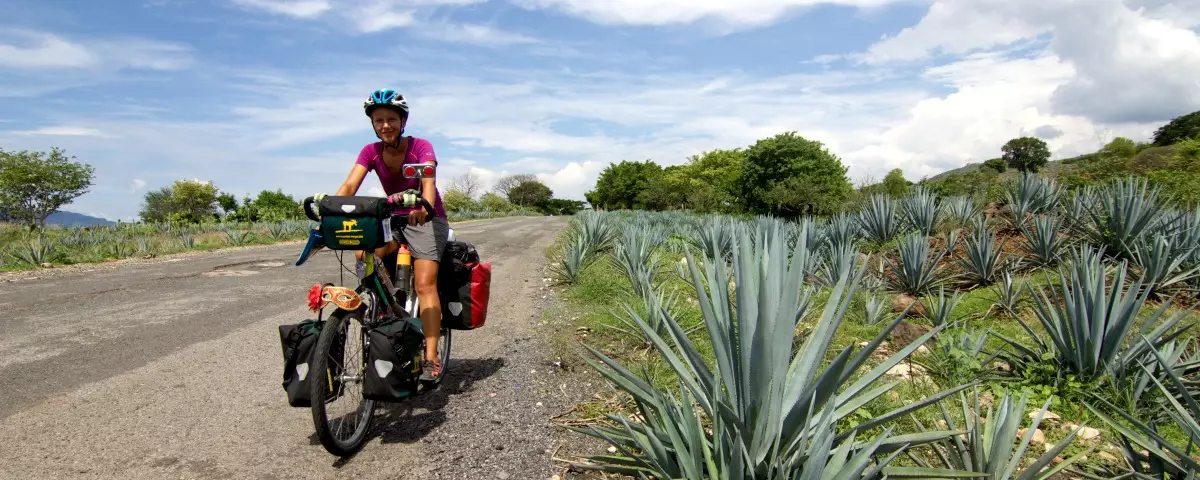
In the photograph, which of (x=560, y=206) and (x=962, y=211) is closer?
(x=962, y=211)

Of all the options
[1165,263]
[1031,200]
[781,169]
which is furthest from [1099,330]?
[781,169]

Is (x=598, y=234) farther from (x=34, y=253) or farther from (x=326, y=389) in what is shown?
(x=34, y=253)

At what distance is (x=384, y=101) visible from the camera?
3.00m

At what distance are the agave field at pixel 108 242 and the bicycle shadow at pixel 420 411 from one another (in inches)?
383

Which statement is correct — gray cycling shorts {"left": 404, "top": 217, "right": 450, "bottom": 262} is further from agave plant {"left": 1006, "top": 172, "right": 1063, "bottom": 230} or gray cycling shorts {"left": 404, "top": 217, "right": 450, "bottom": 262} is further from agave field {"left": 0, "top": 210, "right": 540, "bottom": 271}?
agave field {"left": 0, "top": 210, "right": 540, "bottom": 271}

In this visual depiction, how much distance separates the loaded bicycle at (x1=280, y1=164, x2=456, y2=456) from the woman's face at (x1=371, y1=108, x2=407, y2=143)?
482 mm

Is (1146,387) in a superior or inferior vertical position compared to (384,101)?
inferior

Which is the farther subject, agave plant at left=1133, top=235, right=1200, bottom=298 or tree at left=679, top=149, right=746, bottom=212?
tree at left=679, top=149, right=746, bottom=212

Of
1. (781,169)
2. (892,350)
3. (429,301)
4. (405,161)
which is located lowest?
(892,350)

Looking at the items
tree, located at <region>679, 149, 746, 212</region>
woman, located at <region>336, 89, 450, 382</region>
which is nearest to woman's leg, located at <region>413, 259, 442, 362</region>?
woman, located at <region>336, 89, 450, 382</region>

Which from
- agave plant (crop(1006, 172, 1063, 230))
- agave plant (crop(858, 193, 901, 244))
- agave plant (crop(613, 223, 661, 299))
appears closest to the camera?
agave plant (crop(613, 223, 661, 299))

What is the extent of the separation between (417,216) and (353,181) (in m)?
0.54

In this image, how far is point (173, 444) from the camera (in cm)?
266

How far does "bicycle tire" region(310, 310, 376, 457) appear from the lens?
92.7 inches
